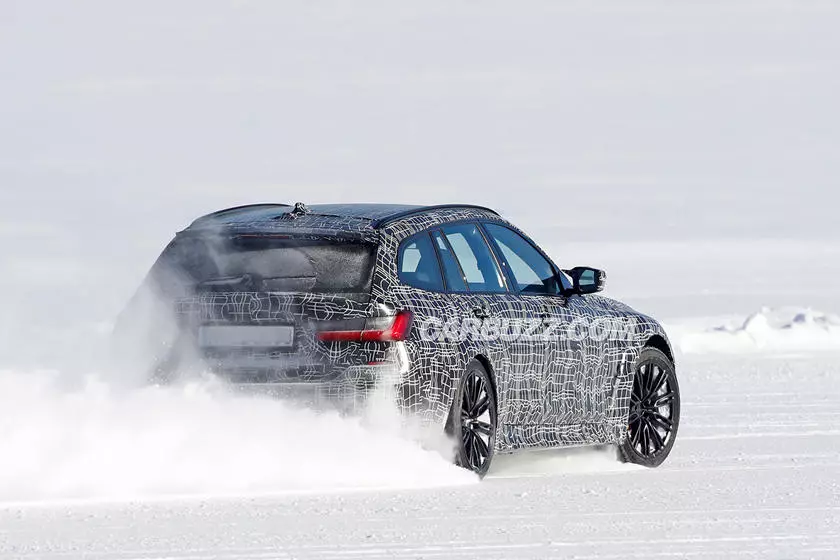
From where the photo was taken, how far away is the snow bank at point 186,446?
1005cm

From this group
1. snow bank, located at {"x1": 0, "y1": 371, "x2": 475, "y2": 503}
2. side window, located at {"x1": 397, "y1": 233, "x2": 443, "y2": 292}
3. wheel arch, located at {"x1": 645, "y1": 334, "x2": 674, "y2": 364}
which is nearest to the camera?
snow bank, located at {"x1": 0, "y1": 371, "x2": 475, "y2": 503}

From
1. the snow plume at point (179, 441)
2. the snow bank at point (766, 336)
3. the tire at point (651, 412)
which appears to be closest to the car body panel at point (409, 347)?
the snow plume at point (179, 441)

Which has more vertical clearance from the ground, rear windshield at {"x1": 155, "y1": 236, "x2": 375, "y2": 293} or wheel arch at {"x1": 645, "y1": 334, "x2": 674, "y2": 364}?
rear windshield at {"x1": 155, "y1": 236, "x2": 375, "y2": 293}

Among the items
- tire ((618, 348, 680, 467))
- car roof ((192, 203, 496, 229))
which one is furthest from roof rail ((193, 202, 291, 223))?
tire ((618, 348, 680, 467))

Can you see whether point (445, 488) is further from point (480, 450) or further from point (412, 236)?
point (412, 236)

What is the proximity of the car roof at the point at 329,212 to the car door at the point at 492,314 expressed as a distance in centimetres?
26

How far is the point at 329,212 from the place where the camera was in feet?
35.8

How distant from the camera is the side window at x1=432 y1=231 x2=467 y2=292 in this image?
1101cm

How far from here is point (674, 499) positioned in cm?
1021

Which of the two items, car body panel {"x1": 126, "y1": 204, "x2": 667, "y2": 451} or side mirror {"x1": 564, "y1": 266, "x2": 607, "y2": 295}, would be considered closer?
car body panel {"x1": 126, "y1": 204, "x2": 667, "y2": 451}

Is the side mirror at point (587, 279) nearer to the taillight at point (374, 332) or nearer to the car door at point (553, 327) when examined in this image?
the car door at point (553, 327)

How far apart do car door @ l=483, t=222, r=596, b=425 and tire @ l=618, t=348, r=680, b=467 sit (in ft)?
2.37

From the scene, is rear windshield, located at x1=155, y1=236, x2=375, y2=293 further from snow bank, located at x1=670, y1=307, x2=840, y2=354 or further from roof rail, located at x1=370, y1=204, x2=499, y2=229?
snow bank, located at x1=670, y1=307, x2=840, y2=354

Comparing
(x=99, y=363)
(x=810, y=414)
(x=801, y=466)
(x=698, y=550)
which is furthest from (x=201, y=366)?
(x=810, y=414)
